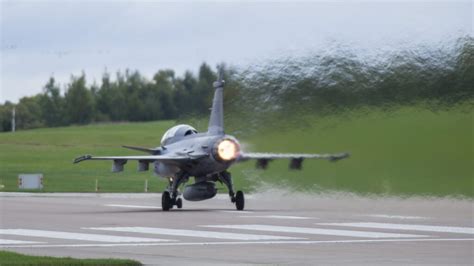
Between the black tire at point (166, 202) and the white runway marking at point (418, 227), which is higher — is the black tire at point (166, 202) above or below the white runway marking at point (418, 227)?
above

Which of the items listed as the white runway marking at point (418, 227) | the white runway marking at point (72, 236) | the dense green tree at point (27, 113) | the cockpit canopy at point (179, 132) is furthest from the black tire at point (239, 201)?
the dense green tree at point (27, 113)

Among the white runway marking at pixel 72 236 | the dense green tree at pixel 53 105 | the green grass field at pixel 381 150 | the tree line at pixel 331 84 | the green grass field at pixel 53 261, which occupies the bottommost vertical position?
the green grass field at pixel 53 261

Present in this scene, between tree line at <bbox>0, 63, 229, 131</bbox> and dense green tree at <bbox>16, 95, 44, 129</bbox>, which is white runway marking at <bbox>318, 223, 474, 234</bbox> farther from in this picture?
dense green tree at <bbox>16, 95, 44, 129</bbox>

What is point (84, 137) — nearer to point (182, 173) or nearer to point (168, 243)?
point (182, 173)

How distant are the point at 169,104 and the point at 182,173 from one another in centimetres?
771

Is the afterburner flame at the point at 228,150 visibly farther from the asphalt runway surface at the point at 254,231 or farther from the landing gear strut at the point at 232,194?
the landing gear strut at the point at 232,194

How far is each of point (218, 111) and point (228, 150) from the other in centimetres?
207

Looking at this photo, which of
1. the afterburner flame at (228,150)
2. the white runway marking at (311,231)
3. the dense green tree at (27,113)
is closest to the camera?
the white runway marking at (311,231)

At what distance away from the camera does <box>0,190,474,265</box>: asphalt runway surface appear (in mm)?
20203

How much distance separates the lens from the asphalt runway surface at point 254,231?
66.3 feet

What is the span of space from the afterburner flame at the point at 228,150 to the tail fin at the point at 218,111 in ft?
4.34

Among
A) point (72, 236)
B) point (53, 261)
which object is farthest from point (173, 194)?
point (53, 261)

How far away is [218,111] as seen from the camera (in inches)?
1396

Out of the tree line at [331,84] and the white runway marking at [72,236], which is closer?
the white runway marking at [72,236]
